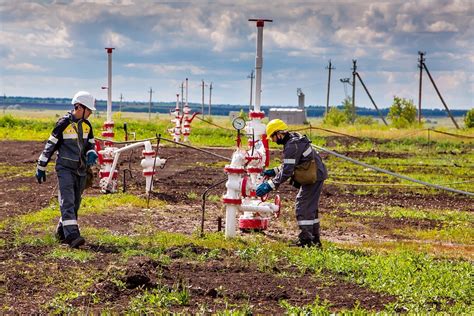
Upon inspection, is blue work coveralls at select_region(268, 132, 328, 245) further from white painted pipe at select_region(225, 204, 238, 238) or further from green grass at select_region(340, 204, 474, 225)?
green grass at select_region(340, 204, 474, 225)

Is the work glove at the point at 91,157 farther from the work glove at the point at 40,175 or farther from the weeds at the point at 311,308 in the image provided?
the weeds at the point at 311,308

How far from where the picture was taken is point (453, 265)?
1020 centimetres

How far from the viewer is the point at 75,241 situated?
35.4ft

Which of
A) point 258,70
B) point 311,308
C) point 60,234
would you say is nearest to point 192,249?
point 60,234

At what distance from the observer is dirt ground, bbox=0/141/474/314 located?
8.12 m

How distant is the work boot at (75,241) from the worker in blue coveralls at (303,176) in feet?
8.36

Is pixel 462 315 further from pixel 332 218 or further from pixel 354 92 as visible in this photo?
pixel 354 92

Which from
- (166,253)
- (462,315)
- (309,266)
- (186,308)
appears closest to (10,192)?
(166,253)

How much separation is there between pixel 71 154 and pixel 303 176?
322 centimetres

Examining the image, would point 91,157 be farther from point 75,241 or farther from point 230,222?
point 230,222

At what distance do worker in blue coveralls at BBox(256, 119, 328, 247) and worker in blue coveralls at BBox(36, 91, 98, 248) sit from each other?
249cm

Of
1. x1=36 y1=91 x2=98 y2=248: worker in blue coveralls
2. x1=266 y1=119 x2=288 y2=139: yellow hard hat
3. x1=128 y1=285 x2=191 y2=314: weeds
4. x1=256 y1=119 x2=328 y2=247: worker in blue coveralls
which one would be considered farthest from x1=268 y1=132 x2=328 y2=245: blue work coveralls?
x1=128 y1=285 x2=191 y2=314: weeds

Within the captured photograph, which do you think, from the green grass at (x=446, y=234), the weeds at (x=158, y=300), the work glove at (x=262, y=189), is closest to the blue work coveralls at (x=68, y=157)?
the work glove at (x=262, y=189)

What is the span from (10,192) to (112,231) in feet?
18.7
